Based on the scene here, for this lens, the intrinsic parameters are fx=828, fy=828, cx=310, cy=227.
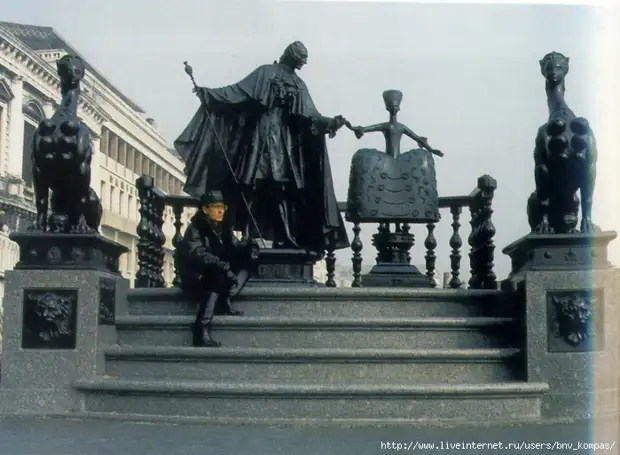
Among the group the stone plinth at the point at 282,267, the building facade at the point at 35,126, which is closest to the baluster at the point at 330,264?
the stone plinth at the point at 282,267

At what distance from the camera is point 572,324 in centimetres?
648

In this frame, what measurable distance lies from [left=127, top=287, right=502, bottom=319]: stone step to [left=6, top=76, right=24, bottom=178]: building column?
2075 centimetres

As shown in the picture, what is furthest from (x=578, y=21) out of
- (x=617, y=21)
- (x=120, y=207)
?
(x=120, y=207)

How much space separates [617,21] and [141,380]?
16.1 ft

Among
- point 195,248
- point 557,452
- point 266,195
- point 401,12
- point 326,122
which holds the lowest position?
point 557,452

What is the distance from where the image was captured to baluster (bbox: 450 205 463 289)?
997 cm

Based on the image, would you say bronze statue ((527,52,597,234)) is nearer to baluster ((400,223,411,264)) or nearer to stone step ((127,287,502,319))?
stone step ((127,287,502,319))

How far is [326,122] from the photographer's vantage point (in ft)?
27.3

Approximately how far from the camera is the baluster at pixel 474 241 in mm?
9625

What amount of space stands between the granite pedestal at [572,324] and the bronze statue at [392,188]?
2.96 metres

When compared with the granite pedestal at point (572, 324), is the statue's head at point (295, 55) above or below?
above

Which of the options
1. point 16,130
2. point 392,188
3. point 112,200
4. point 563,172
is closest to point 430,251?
point 392,188

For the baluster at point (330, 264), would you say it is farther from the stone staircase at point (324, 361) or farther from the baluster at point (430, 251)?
the stone staircase at point (324, 361)

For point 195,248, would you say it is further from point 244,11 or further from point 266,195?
point 244,11
